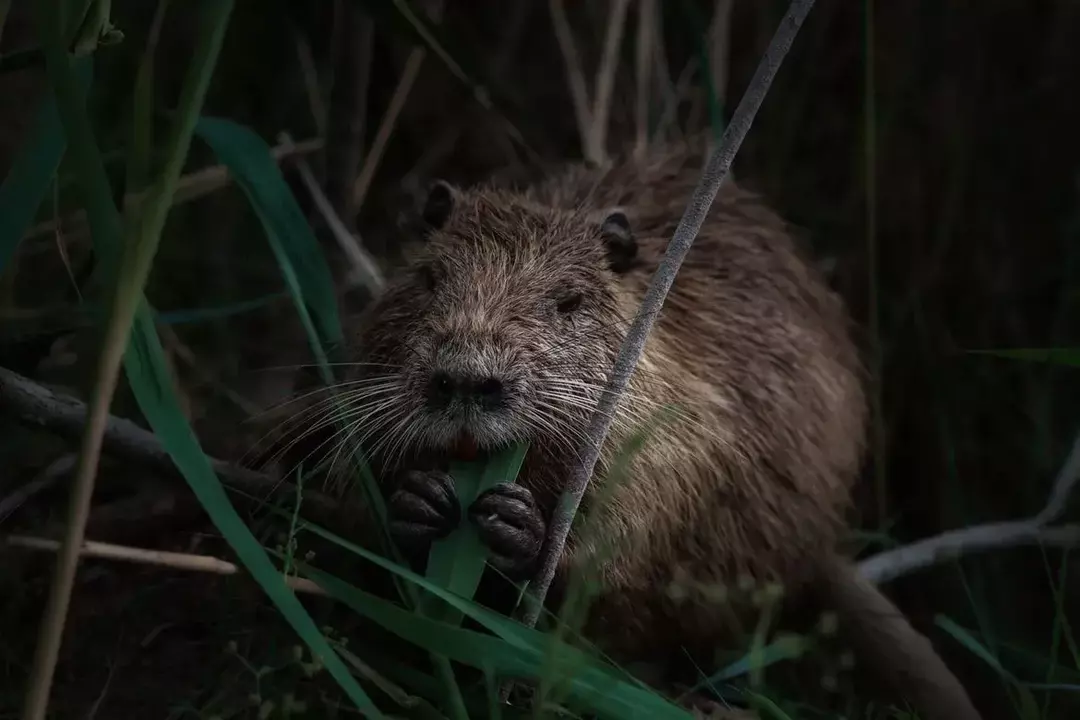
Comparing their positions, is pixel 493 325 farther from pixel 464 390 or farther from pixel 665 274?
pixel 665 274

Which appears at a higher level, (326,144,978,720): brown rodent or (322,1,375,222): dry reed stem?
(322,1,375,222): dry reed stem

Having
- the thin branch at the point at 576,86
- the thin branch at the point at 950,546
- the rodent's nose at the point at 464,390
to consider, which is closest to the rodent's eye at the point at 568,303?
the rodent's nose at the point at 464,390

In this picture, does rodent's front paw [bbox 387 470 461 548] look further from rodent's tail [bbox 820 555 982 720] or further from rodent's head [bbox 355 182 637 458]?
rodent's tail [bbox 820 555 982 720]

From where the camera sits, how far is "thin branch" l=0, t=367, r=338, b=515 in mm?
1785

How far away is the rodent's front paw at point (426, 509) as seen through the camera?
1623mm

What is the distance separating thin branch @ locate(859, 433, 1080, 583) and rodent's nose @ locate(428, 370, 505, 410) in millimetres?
1122

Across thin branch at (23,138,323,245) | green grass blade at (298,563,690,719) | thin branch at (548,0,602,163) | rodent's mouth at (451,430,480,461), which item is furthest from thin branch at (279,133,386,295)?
green grass blade at (298,563,690,719)

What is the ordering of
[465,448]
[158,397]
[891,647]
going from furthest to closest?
1. [891,647]
2. [465,448]
3. [158,397]

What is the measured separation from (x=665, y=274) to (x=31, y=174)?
2.71 ft

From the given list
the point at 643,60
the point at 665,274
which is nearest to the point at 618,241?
the point at 665,274

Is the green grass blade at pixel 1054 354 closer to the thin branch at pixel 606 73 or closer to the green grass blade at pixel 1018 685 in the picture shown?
the green grass blade at pixel 1018 685

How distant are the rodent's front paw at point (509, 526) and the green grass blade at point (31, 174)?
2.27 feet

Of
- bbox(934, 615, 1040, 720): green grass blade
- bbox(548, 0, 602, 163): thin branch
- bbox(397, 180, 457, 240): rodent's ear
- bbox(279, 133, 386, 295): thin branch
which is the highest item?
bbox(548, 0, 602, 163): thin branch

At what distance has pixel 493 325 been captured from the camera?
173 centimetres
